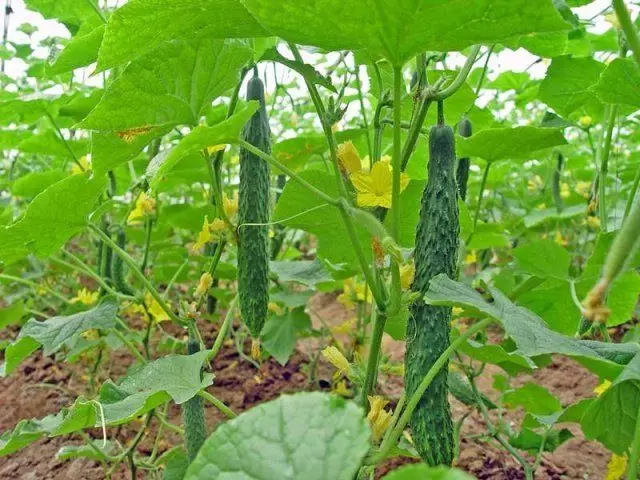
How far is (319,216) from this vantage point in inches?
49.6

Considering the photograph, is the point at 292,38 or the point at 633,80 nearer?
the point at 292,38

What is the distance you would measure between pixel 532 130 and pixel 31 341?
1067 millimetres

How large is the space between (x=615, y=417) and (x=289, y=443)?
69 centimetres

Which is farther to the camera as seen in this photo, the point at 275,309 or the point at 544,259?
the point at 275,309

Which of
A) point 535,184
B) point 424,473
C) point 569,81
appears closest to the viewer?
point 424,473

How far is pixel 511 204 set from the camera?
3.34 metres

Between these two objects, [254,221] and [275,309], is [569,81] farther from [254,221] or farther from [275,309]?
[275,309]

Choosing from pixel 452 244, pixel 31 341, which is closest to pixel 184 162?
pixel 31 341

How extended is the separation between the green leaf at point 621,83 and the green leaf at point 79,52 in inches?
34.7

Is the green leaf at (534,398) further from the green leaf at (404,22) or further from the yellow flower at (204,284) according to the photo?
the green leaf at (404,22)

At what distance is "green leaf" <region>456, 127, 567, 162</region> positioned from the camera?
4.21 feet

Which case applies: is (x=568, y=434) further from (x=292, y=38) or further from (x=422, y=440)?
(x=292, y=38)

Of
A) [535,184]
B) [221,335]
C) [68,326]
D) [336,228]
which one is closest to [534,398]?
[336,228]

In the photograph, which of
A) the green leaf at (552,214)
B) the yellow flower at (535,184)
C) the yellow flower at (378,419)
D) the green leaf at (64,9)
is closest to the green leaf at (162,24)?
the yellow flower at (378,419)
